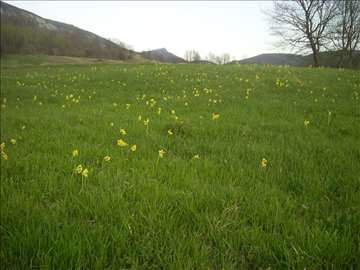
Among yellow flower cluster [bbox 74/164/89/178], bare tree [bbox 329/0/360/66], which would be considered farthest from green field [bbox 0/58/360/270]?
bare tree [bbox 329/0/360/66]

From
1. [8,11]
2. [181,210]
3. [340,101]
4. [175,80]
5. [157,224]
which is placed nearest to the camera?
[157,224]

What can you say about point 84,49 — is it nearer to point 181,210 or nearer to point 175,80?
point 175,80

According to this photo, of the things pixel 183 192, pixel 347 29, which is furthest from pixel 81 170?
pixel 347 29

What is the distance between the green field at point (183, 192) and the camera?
231 centimetres

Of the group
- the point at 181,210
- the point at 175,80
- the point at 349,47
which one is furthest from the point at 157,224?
the point at 349,47

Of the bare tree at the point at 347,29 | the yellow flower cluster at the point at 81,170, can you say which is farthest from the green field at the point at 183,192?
the bare tree at the point at 347,29

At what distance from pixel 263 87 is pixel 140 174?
8932mm

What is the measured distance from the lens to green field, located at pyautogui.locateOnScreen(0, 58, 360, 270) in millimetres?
2309

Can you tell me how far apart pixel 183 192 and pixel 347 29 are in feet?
154

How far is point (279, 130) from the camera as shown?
6.09 m

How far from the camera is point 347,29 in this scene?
4084 cm

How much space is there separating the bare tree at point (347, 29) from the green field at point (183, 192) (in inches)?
1495

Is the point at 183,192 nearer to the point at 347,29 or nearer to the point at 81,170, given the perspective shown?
the point at 81,170

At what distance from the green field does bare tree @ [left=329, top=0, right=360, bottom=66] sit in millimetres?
37974
